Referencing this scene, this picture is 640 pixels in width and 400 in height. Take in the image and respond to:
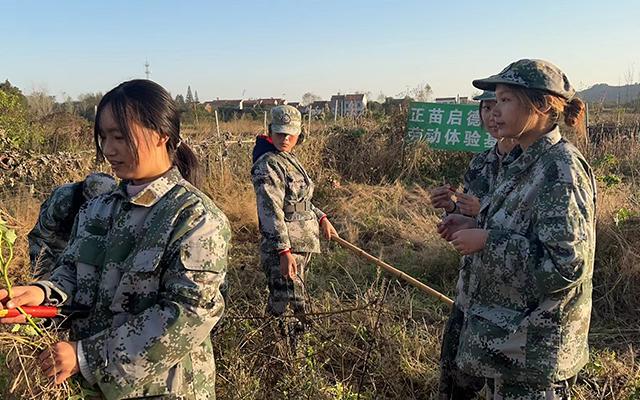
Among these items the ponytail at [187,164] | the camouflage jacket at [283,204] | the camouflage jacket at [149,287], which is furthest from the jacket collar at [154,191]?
the camouflage jacket at [283,204]

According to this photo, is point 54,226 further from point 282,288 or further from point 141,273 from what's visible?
point 282,288

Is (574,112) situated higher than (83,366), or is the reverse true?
(574,112)

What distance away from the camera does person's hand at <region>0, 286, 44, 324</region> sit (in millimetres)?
A: 1197

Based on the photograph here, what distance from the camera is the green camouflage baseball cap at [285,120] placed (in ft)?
10.0

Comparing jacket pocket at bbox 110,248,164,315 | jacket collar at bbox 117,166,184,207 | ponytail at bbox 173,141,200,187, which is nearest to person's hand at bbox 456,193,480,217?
ponytail at bbox 173,141,200,187

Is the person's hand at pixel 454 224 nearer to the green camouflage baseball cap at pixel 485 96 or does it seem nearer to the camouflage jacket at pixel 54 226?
the green camouflage baseball cap at pixel 485 96

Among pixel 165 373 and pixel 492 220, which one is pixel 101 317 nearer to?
pixel 165 373

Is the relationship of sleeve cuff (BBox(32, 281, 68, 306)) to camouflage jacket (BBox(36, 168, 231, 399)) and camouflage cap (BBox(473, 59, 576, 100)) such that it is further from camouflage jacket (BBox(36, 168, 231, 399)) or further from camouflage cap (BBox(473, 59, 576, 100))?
camouflage cap (BBox(473, 59, 576, 100))

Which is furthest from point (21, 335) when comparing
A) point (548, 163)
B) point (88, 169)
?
point (88, 169)

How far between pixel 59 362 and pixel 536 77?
1.52 metres

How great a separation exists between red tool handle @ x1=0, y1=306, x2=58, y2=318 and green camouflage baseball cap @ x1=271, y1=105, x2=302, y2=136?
6.37ft

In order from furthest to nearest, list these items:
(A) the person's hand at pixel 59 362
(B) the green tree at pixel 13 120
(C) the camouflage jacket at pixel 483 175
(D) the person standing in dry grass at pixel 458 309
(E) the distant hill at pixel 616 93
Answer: (E) the distant hill at pixel 616 93 → (B) the green tree at pixel 13 120 → (C) the camouflage jacket at pixel 483 175 → (D) the person standing in dry grass at pixel 458 309 → (A) the person's hand at pixel 59 362

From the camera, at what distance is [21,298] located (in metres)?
1.25

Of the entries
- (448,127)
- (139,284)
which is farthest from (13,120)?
(139,284)
